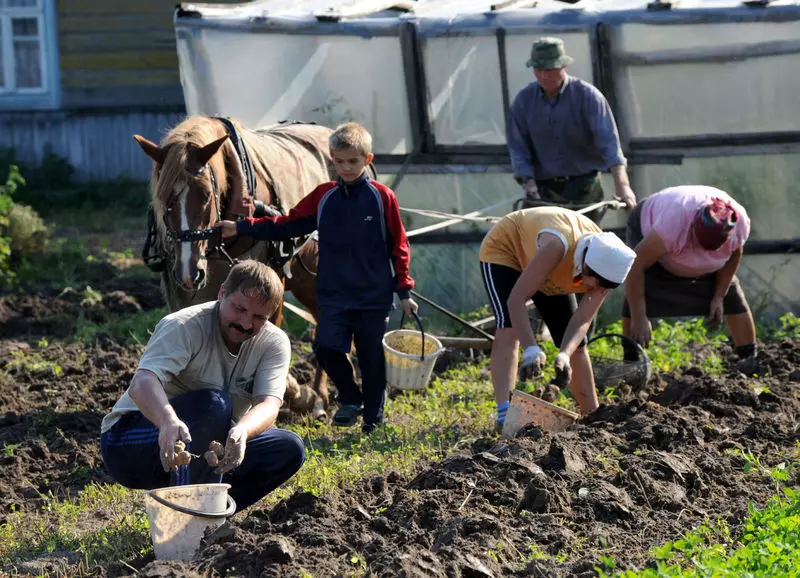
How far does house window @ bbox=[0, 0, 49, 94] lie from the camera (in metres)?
16.9

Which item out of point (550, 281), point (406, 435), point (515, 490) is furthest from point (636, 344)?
point (515, 490)

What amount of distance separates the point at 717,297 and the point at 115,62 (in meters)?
10.6

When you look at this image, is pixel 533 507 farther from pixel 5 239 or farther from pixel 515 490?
pixel 5 239

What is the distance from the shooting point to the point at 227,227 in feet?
23.5

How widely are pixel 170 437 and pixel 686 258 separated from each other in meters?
4.00

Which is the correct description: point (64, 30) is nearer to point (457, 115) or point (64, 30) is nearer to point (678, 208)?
point (457, 115)

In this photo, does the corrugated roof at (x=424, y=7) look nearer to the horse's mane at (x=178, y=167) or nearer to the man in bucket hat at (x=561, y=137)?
the man in bucket hat at (x=561, y=137)

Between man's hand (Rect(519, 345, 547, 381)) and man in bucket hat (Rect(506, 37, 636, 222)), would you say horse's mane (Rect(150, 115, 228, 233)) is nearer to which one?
man's hand (Rect(519, 345, 547, 381))

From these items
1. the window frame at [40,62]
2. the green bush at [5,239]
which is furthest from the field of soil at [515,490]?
the window frame at [40,62]

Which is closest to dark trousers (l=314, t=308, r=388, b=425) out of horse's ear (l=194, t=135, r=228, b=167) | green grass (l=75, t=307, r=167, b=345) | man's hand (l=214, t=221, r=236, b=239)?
man's hand (l=214, t=221, r=236, b=239)

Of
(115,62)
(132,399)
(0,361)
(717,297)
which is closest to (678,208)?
(717,297)

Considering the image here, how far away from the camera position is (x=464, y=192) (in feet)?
35.8

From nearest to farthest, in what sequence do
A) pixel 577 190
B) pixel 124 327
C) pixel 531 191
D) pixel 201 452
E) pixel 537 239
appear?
1. pixel 201 452
2. pixel 537 239
3. pixel 531 191
4. pixel 577 190
5. pixel 124 327

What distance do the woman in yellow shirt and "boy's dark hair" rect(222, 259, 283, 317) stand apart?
1.64 meters
